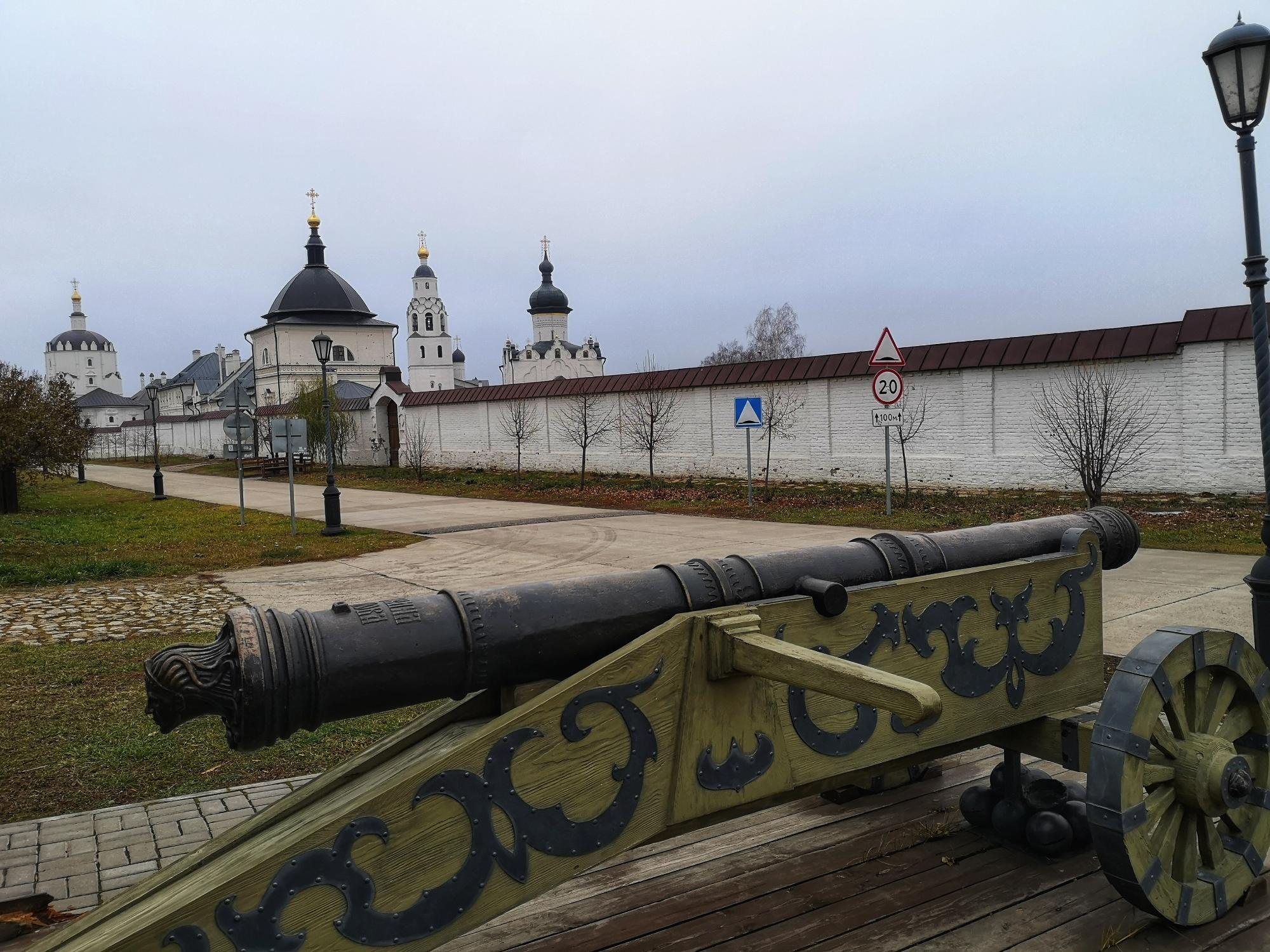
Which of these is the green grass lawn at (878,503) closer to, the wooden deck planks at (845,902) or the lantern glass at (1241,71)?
the lantern glass at (1241,71)

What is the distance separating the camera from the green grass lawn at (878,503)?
1191cm

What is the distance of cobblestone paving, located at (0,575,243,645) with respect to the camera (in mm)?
7914

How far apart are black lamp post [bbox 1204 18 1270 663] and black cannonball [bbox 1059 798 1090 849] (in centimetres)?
162

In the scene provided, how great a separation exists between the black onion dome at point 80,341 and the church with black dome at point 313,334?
56839mm

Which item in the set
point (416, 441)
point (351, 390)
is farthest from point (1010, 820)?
point (351, 390)

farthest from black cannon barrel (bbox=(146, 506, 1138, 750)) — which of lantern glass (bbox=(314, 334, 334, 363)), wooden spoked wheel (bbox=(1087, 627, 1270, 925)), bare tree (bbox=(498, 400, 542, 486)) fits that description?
bare tree (bbox=(498, 400, 542, 486))

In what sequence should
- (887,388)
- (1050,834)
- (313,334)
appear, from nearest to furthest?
(1050,834)
(887,388)
(313,334)

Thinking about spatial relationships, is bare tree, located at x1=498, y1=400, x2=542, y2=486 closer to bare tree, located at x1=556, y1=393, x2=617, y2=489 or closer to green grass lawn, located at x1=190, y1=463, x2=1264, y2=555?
bare tree, located at x1=556, y1=393, x2=617, y2=489

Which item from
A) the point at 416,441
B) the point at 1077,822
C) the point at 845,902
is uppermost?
the point at 416,441

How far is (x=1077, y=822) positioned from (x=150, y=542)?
1414cm

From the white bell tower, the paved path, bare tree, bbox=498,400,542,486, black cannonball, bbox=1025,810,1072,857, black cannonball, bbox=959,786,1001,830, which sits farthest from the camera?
the white bell tower

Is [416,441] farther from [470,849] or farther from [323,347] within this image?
[470,849]

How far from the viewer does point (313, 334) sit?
196 feet

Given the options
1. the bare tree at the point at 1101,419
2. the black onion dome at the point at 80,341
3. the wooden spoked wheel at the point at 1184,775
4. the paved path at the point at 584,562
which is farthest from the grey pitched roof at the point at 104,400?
the wooden spoked wheel at the point at 1184,775
